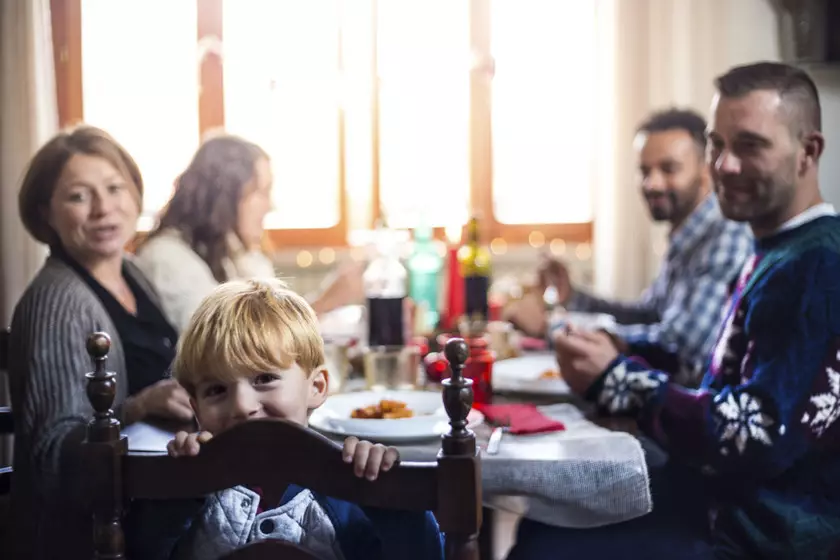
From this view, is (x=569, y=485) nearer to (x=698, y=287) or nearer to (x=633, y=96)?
(x=698, y=287)

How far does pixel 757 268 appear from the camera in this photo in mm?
1243

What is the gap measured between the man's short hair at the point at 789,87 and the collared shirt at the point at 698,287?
2.09 ft

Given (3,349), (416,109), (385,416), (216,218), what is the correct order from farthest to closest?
(416,109), (216,218), (3,349), (385,416)

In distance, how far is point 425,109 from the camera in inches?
130

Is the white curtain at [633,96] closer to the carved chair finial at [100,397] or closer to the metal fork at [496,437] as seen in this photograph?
the metal fork at [496,437]

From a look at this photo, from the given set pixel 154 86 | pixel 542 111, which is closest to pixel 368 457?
pixel 154 86

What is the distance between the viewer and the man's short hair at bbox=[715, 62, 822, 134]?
1.23 m

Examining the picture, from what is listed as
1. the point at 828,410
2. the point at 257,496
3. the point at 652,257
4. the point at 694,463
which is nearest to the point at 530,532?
the point at 694,463

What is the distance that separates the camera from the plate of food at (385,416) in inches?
43.5

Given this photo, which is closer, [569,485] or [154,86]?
[569,485]

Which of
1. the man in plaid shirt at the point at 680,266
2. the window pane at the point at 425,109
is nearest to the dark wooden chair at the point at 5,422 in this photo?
the man in plaid shirt at the point at 680,266

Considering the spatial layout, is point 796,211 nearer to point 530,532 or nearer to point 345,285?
point 530,532

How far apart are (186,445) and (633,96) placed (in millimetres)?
2579

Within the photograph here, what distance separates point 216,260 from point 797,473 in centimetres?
108
